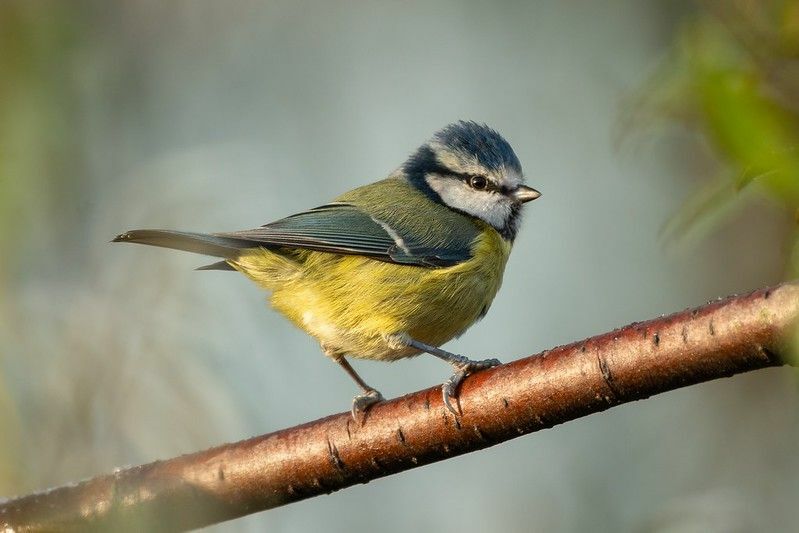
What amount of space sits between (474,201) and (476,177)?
97 mm

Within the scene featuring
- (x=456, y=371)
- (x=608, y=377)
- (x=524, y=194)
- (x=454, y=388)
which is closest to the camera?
(x=608, y=377)

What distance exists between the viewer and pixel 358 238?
3193mm

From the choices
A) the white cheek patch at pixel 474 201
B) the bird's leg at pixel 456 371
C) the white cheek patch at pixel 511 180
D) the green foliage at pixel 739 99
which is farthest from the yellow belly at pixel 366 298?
the green foliage at pixel 739 99

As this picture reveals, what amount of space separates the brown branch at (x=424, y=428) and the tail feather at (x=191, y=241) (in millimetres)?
604

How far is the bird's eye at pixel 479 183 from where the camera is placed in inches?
144

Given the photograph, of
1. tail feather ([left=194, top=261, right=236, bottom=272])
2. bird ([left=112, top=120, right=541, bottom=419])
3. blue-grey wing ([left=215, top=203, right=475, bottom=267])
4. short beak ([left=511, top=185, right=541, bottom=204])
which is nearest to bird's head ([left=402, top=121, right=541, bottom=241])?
short beak ([left=511, top=185, right=541, bottom=204])

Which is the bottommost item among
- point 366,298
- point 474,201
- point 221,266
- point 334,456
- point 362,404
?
point 334,456

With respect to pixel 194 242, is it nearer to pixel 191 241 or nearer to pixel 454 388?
pixel 191 241

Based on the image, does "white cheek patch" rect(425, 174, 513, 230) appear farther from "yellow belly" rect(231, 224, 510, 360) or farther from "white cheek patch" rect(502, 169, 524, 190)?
"yellow belly" rect(231, 224, 510, 360)

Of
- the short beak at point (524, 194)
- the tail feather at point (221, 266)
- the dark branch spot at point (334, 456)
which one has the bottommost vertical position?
the dark branch spot at point (334, 456)

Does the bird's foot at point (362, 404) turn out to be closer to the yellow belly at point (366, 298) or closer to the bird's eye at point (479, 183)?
the yellow belly at point (366, 298)

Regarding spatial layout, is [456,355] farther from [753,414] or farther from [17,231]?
[753,414]

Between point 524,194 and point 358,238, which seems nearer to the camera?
point 358,238

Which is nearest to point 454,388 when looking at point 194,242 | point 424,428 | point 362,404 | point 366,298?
point 424,428
